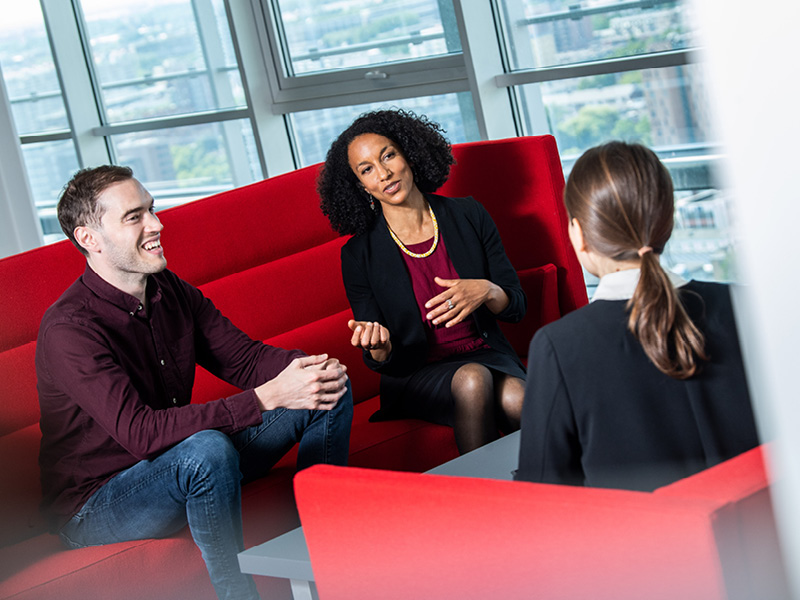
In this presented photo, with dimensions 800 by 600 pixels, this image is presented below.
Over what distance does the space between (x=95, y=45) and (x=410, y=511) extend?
522 centimetres

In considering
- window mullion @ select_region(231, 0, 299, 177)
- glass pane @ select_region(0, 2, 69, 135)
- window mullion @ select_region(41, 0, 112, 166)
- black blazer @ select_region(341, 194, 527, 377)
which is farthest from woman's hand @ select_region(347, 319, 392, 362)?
glass pane @ select_region(0, 2, 69, 135)

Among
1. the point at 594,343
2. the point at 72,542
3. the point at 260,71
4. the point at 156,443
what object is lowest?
the point at 72,542

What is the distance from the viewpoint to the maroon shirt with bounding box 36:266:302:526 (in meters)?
2.01

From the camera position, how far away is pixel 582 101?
3.63 meters

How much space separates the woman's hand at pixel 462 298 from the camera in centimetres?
236

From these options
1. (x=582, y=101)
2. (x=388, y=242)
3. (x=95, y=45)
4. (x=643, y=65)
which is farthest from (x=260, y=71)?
(x=388, y=242)

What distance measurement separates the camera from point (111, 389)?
78.7 inches

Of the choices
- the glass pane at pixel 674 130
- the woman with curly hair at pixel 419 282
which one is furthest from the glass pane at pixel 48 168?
the woman with curly hair at pixel 419 282

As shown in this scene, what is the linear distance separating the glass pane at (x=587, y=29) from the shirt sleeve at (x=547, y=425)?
7.06 feet

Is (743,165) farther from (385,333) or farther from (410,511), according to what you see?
(385,333)

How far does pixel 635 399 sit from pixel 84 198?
142 cm

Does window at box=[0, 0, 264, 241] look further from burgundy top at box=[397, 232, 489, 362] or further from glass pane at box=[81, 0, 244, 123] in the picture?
burgundy top at box=[397, 232, 489, 362]

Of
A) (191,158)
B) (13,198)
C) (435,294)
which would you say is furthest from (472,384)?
(13,198)

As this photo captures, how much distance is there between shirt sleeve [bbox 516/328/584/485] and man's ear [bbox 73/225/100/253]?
1223 mm
